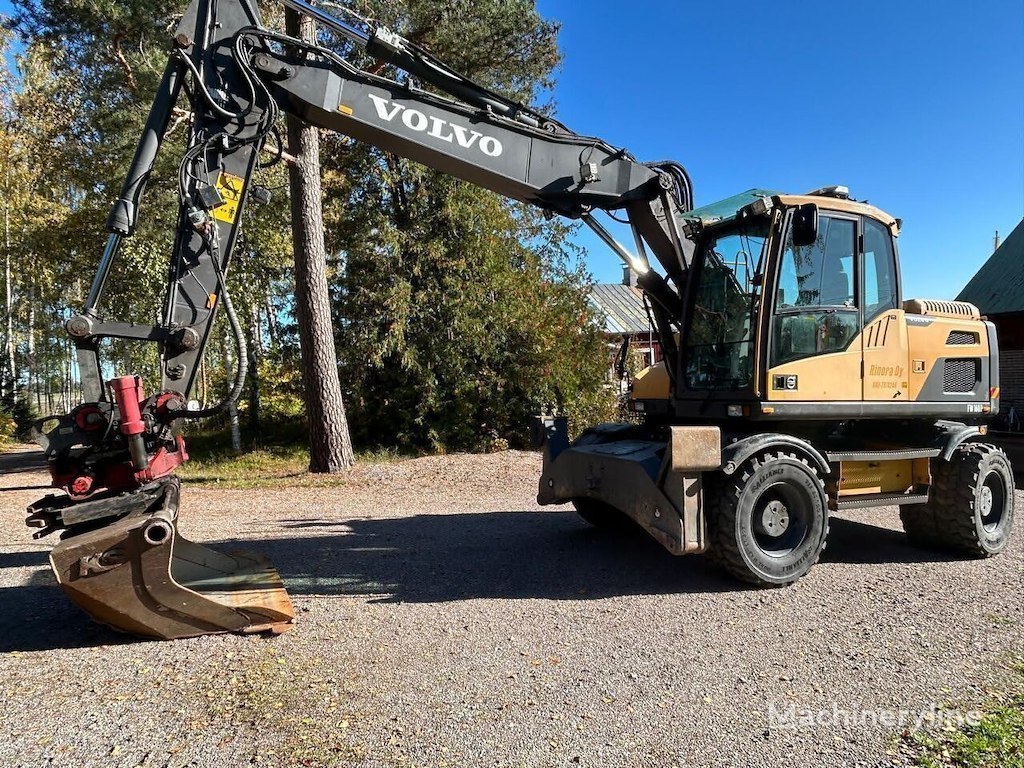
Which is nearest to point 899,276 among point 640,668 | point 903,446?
point 903,446

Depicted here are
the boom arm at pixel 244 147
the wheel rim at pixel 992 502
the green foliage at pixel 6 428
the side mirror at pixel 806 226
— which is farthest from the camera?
the green foliage at pixel 6 428

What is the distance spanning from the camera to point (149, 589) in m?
3.79

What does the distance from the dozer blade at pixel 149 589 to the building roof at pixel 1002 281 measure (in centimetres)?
1618

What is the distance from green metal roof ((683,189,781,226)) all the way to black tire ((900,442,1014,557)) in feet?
10.2

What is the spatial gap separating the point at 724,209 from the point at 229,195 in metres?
4.14

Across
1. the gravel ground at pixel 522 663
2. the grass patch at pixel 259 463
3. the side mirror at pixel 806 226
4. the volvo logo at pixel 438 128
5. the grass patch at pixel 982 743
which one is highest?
the volvo logo at pixel 438 128

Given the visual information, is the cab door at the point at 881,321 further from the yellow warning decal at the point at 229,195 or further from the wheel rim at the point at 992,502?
the yellow warning decal at the point at 229,195

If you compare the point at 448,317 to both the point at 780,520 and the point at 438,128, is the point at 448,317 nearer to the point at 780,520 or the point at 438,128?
the point at 438,128

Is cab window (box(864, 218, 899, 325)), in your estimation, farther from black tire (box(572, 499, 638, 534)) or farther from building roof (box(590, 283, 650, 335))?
building roof (box(590, 283, 650, 335))

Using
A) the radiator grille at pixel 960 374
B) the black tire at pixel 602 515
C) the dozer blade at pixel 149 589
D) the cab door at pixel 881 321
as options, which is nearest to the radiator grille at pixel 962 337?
the radiator grille at pixel 960 374

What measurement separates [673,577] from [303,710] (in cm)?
324

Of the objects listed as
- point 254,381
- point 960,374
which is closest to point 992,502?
point 960,374

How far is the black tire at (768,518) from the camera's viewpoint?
4.98 metres

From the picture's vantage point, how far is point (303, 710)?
319 cm
